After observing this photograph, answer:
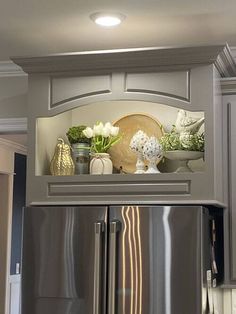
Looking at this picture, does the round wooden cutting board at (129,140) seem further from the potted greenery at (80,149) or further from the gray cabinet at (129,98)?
the gray cabinet at (129,98)

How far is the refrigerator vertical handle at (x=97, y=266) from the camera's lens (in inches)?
110

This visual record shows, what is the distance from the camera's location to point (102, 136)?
123 inches

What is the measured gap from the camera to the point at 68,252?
2873mm

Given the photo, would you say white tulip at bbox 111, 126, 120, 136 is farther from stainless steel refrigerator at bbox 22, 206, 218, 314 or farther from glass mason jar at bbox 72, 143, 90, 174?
stainless steel refrigerator at bbox 22, 206, 218, 314

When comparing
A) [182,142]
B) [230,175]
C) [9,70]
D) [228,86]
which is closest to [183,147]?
[182,142]

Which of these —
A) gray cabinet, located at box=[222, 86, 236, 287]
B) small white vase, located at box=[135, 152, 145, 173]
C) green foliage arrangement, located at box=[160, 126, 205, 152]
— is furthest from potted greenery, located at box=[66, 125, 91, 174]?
gray cabinet, located at box=[222, 86, 236, 287]

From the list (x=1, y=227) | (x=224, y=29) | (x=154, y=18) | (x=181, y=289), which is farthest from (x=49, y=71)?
(x=1, y=227)

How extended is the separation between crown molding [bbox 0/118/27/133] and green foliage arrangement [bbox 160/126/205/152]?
3.24ft

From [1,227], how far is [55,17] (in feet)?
15.1

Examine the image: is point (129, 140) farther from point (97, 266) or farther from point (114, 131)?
point (97, 266)

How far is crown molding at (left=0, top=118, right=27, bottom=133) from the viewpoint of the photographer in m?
3.67

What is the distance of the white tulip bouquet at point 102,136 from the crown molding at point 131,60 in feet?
0.96

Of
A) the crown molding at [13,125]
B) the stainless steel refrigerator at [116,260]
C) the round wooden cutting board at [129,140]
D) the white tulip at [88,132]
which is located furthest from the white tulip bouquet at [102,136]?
the crown molding at [13,125]

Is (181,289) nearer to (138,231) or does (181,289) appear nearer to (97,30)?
(138,231)
